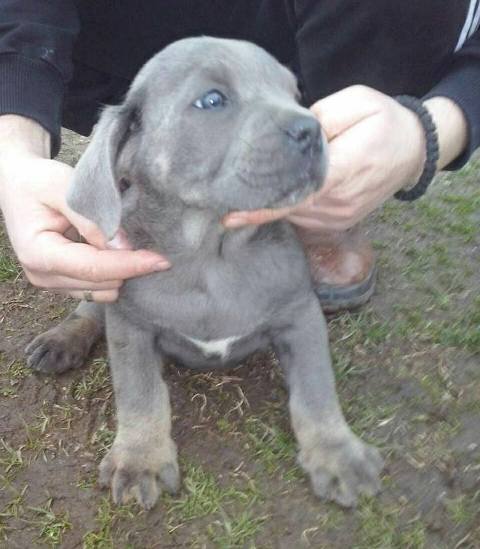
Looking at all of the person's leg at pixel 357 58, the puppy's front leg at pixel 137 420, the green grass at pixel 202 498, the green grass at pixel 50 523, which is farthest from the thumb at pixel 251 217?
the green grass at pixel 50 523

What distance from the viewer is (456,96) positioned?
8.13ft

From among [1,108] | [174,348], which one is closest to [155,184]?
[174,348]

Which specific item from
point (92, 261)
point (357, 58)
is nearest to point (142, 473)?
point (92, 261)

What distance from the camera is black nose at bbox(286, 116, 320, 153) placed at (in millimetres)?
1889

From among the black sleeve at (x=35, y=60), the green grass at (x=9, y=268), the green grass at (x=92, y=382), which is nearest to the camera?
the black sleeve at (x=35, y=60)

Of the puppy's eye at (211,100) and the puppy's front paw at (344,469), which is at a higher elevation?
the puppy's eye at (211,100)

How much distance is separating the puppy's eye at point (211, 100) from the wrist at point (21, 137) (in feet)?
2.37

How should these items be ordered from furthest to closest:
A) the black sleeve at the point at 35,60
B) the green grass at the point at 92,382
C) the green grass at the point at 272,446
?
the green grass at the point at 92,382, the black sleeve at the point at 35,60, the green grass at the point at 272,446

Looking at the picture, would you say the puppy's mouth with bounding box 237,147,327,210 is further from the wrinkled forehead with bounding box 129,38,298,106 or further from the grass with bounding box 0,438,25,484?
the grass with bounding box 0,438,25,484

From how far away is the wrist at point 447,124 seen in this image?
2.41 m

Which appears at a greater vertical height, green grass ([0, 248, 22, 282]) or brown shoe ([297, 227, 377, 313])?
brown shoe ([297, 227, 377, 313])

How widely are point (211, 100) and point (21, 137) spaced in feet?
2.70

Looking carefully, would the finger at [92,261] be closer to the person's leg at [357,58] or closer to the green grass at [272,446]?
the green grass at [272,446]

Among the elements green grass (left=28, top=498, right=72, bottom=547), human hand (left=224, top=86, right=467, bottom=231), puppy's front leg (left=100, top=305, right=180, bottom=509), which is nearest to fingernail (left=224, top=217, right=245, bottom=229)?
human hand (left=224, top=86, right=467, bottom=231)
